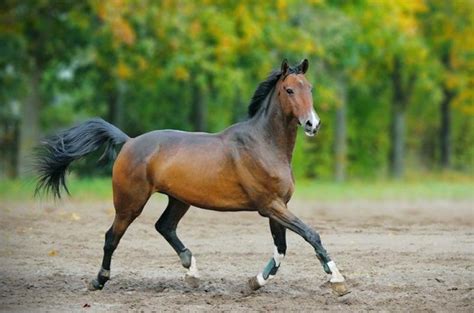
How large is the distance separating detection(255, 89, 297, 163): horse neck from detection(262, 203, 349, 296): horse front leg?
0.57 metres

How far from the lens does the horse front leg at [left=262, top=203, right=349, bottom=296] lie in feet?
28.8

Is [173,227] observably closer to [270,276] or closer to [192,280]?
[192,280]

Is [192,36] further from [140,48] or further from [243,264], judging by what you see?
[243,264]

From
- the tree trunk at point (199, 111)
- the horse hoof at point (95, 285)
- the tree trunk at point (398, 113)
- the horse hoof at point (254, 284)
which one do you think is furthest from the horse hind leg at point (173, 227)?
the tree trunk at point (398, 113)

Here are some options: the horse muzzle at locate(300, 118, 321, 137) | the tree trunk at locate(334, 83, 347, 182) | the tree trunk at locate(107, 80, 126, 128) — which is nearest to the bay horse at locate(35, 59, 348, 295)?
the horse muzzle at locate(300, 118, 321, 137)

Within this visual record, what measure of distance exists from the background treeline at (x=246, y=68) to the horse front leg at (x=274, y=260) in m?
16.6

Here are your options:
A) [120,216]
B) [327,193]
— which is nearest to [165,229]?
[120,216]

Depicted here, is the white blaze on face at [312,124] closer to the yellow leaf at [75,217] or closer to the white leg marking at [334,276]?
the white leg marking at [334,276]

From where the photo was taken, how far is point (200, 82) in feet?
90.8

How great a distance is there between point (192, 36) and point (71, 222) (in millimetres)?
13008

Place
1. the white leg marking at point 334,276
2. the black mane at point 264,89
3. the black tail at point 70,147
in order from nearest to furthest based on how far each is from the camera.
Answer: the white leg marking at point 334,276 < the black mane at point 264,89 < the black tail at point 70,147

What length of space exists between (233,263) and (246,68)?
1881 cm

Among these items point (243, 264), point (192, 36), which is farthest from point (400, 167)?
point (243, 264)

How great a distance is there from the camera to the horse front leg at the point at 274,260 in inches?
366
